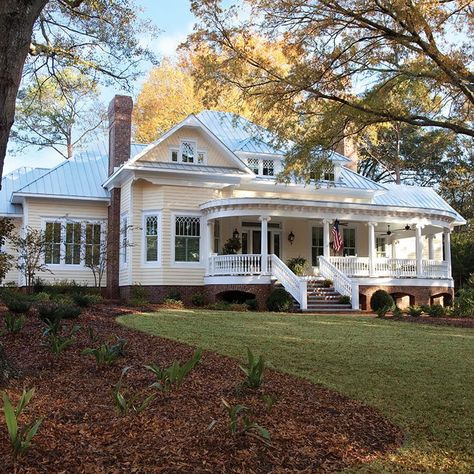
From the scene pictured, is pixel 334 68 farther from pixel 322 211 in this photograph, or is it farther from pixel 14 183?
pixel 14 183

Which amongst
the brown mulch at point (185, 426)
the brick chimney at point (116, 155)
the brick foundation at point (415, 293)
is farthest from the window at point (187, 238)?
the brown mulch at point (185, 426)

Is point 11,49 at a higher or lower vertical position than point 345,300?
higher

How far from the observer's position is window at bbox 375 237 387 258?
28656mm

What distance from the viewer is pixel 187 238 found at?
22500 mm

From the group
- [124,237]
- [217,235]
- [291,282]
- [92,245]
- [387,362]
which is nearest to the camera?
[387,362]

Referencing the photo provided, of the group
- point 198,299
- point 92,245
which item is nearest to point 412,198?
point 198,299

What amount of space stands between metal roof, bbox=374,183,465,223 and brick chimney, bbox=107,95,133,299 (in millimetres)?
12128

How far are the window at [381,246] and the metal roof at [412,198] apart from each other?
1.88 m

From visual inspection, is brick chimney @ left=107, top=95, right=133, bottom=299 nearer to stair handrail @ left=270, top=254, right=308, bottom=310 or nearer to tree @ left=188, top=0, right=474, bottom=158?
stair handrail @ left=270, top=254, right=308, bottom=310

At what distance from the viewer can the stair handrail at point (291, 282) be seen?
62.8 feet

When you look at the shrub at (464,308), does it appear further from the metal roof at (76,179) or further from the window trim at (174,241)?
the metal roof at (76,179)

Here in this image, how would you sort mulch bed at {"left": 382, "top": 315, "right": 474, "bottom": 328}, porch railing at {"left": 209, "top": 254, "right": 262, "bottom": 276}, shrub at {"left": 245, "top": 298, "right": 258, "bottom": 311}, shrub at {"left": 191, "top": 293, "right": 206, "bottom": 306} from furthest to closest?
shrub at {"left": 191, "top": 293, "right": 206, "bottom": 306}, porch railing at {"left": 209, "top": 254, "right": 262, "bottom": 276}, shrub at {"left": 245, "top": 298, "right": 258, "bottom": 311}, mulch bed at {"left": 382, "top": 315, "right": 474, "bottom": 328}

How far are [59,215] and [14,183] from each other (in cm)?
466

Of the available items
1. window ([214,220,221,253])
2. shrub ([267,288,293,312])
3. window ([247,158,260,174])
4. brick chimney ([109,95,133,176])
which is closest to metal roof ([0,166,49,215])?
brick chimney ([109,95,133,176])
